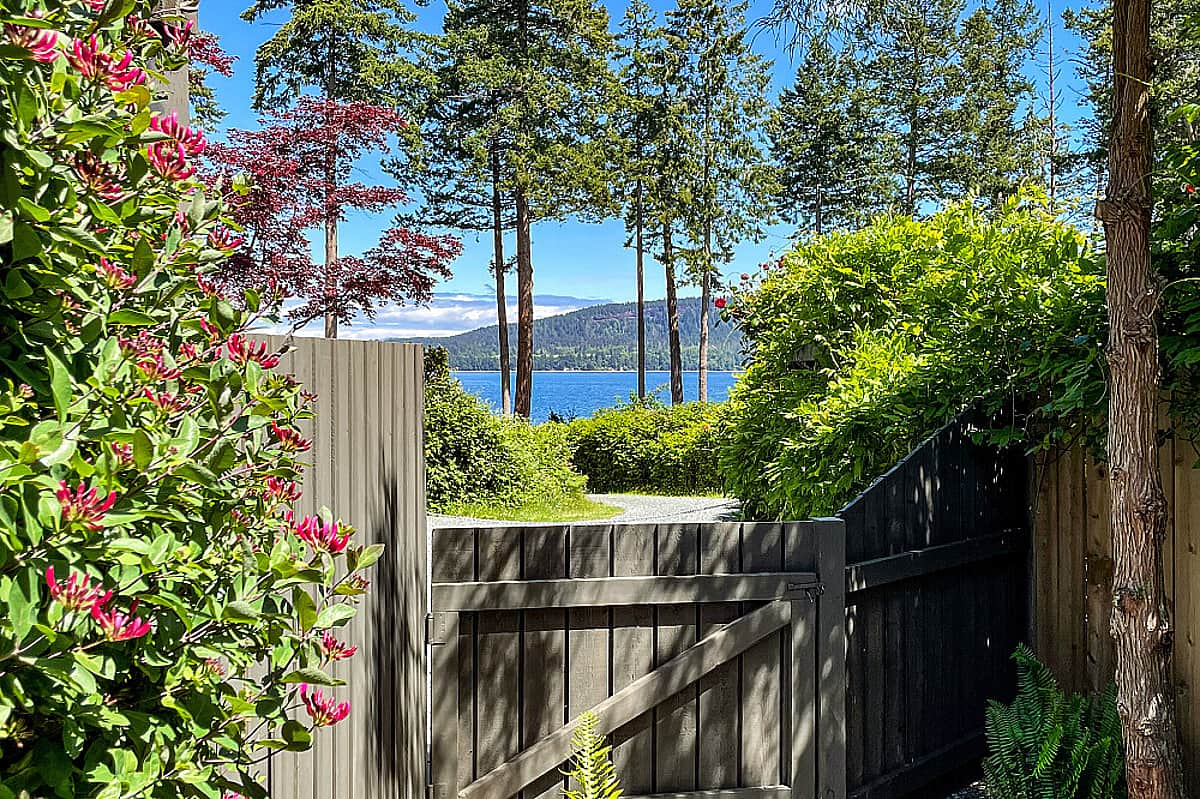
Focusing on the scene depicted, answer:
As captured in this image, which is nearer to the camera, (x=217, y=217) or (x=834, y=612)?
(x=217, y=217)

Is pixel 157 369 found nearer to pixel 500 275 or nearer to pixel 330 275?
pixel 330 275

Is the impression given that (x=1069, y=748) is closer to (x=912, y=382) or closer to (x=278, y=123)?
(x=912, y=382)

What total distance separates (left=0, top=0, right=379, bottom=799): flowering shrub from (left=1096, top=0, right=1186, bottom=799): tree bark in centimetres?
240

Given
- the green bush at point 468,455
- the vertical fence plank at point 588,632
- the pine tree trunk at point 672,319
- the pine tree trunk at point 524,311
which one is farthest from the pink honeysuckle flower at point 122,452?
the pine tree trunk at point 672,319

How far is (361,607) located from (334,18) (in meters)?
17.7

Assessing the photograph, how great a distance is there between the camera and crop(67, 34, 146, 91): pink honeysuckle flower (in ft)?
3.13

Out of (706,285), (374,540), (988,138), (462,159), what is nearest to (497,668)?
(374,540)

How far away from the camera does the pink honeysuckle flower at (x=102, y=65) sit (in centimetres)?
95

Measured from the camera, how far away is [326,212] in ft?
42.3

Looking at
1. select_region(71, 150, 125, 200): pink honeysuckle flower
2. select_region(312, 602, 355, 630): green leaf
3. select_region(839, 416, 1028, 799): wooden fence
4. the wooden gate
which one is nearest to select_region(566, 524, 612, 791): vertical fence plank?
the wooden gate

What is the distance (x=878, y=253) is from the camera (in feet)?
15.4

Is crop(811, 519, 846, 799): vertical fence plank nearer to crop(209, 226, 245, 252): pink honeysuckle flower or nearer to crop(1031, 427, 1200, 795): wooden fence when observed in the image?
crop(1031, 427, 1200, 795): wooden fence

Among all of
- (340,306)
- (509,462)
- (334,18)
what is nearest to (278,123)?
(340,306)

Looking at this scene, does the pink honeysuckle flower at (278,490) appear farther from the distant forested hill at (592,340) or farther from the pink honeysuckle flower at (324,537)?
the distant forested hill at (592,340)
